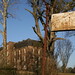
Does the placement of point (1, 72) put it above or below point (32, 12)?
below

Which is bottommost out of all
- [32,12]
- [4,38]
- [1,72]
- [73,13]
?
[1,72]

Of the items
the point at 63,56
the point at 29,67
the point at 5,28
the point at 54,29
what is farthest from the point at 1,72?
the point at 63,56

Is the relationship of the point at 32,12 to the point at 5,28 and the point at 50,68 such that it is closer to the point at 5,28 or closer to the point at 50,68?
the point at 5,28

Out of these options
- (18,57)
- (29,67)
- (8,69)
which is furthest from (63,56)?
(8,69)

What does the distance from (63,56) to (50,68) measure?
26.8m

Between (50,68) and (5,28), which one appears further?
(5,28)

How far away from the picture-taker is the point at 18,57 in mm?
23766

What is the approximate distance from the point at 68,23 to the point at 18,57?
2014cm

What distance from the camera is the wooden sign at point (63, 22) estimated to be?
3.89m

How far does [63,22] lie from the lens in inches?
155

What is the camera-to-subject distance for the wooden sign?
3.89 metres

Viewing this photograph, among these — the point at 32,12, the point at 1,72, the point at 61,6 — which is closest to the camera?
the point at 1,72

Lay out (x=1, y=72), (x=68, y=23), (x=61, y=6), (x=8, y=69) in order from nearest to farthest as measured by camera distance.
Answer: (x=68, y=23) → (x=1, y=72) → (x=8, y=69) → (x=61, y=6)

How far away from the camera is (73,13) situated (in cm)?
391
